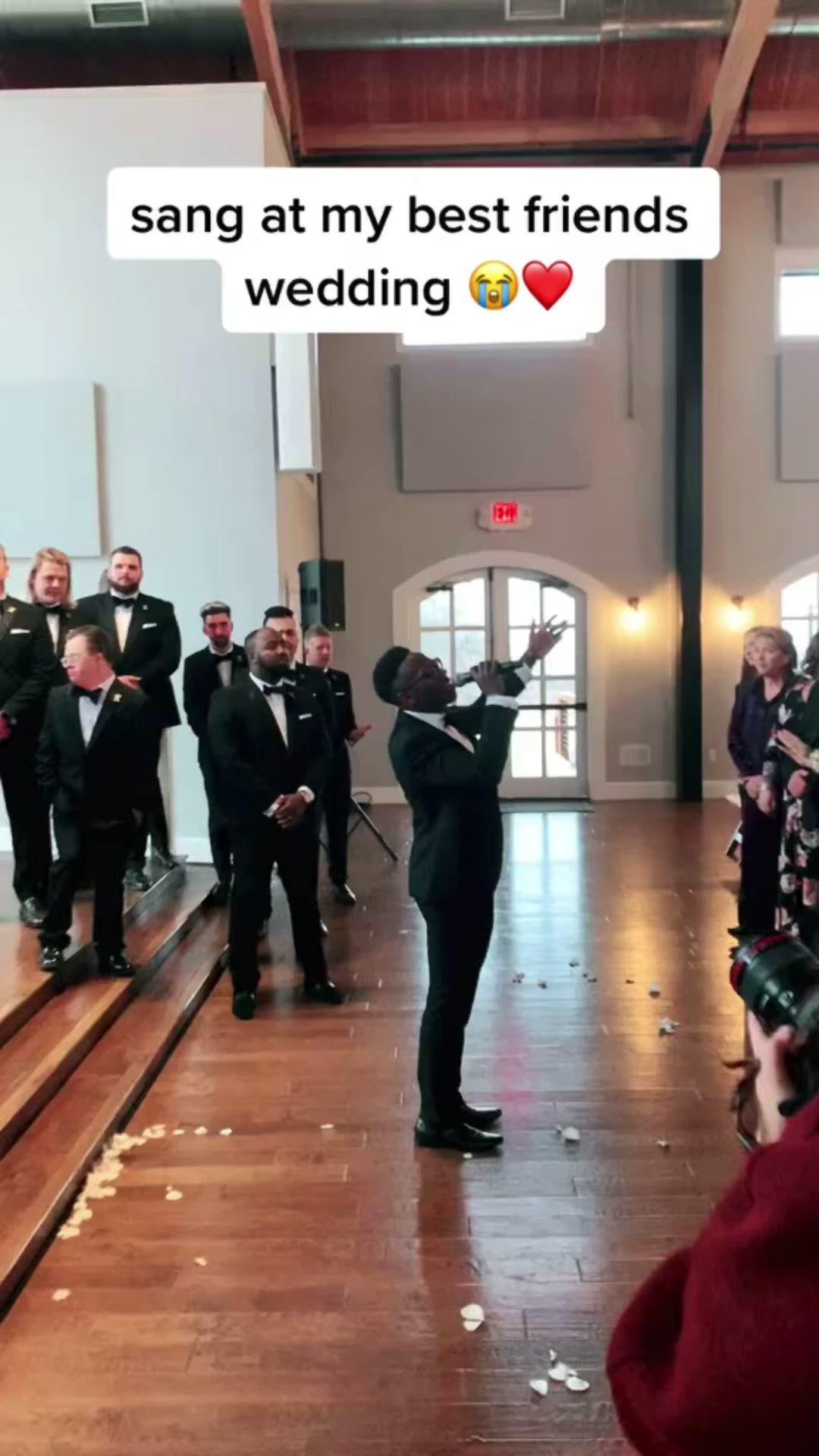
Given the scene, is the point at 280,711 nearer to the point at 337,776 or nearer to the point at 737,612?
the point at 337,776

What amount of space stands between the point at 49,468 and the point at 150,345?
0.99 meters

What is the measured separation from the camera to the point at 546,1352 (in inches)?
95.9

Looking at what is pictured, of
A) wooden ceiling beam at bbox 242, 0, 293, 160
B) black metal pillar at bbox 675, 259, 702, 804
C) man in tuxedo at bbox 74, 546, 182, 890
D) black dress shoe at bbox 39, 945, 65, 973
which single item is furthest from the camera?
black metal pillar at bbox 675, 259, 702, 804

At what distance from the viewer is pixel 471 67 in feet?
29.2

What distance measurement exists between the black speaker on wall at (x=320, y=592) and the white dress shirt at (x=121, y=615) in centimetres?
288

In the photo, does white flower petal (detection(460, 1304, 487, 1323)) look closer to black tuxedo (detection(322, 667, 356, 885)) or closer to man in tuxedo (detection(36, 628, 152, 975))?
man in tuxedo (detection(36, 628, 152, 975))

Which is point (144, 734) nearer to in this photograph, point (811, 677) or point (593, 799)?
point (811, 677)

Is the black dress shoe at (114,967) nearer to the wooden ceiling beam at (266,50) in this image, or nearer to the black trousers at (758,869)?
the black trousers at (758,869)

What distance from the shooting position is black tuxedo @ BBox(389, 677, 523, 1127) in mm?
3227

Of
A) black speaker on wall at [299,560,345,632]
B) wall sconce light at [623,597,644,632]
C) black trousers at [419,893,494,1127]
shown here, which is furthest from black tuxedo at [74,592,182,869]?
wall sconce light at [623,597,644,632]

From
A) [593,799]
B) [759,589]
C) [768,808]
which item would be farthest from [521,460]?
[768,808]

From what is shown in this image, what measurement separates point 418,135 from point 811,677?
7110 mm

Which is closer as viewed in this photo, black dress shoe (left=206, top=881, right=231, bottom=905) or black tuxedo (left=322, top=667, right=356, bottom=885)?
black dress shoe (left=206, top=881, right=231, bottom=905)

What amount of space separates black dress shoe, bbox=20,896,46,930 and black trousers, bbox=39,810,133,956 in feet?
1.83
